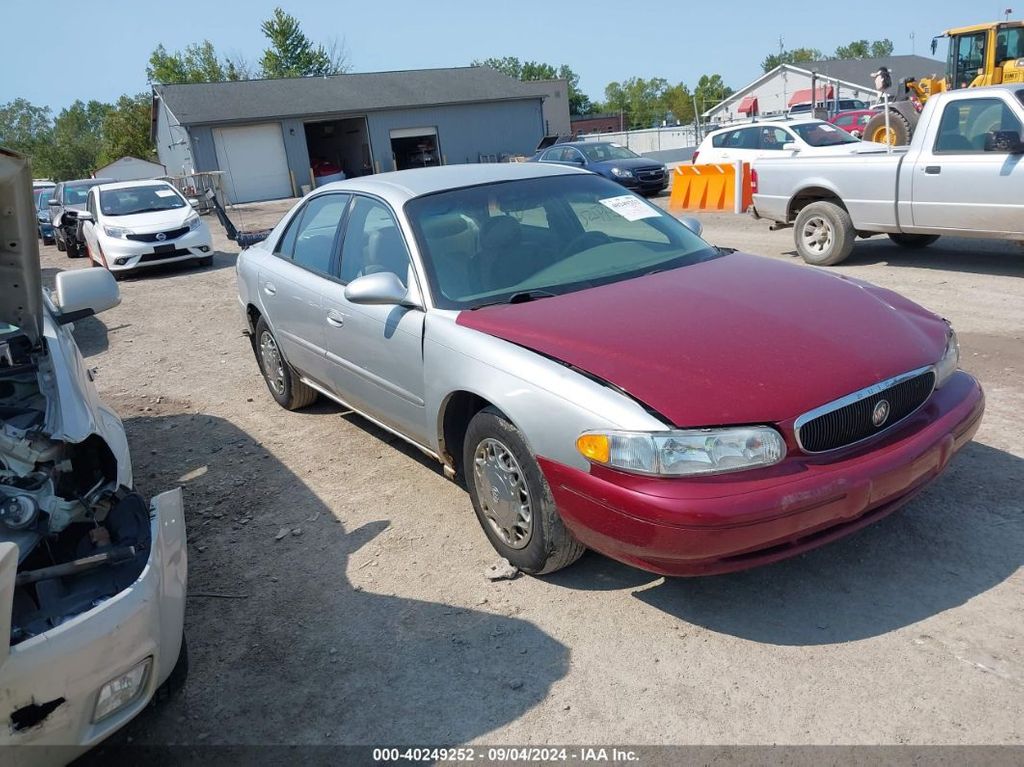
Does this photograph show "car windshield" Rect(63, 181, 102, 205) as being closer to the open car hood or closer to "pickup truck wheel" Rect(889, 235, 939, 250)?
"pickup truck wheel" Rect(889, 235, 939, 250)

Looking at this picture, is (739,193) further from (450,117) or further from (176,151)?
(176,151)

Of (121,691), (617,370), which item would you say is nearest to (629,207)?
(617,370)

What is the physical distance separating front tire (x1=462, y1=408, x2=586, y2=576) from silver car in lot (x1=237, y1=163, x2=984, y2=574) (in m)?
0.01

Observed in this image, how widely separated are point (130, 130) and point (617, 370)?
6961 cm

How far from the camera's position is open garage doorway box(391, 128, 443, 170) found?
133 ft

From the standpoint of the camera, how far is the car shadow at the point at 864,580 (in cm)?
311

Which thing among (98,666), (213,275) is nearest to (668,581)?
(98,666)

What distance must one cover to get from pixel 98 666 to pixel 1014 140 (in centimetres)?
837

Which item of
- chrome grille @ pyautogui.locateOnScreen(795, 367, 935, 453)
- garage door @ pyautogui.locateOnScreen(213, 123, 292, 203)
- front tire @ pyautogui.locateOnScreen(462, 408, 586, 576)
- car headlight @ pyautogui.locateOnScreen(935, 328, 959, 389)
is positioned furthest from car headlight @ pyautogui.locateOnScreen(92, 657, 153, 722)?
garage door @ pyautogui.locateOnScreen(213, 123, 292, 203)

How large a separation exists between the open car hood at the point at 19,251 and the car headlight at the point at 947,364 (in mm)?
3694

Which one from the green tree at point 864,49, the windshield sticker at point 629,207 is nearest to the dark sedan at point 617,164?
the windshield sticker at point 629,207

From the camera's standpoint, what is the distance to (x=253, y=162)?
123 ft

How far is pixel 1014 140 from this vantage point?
298 inches

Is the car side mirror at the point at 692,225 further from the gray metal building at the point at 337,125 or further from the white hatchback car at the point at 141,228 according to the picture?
the gray metal building at the point at 337,125
